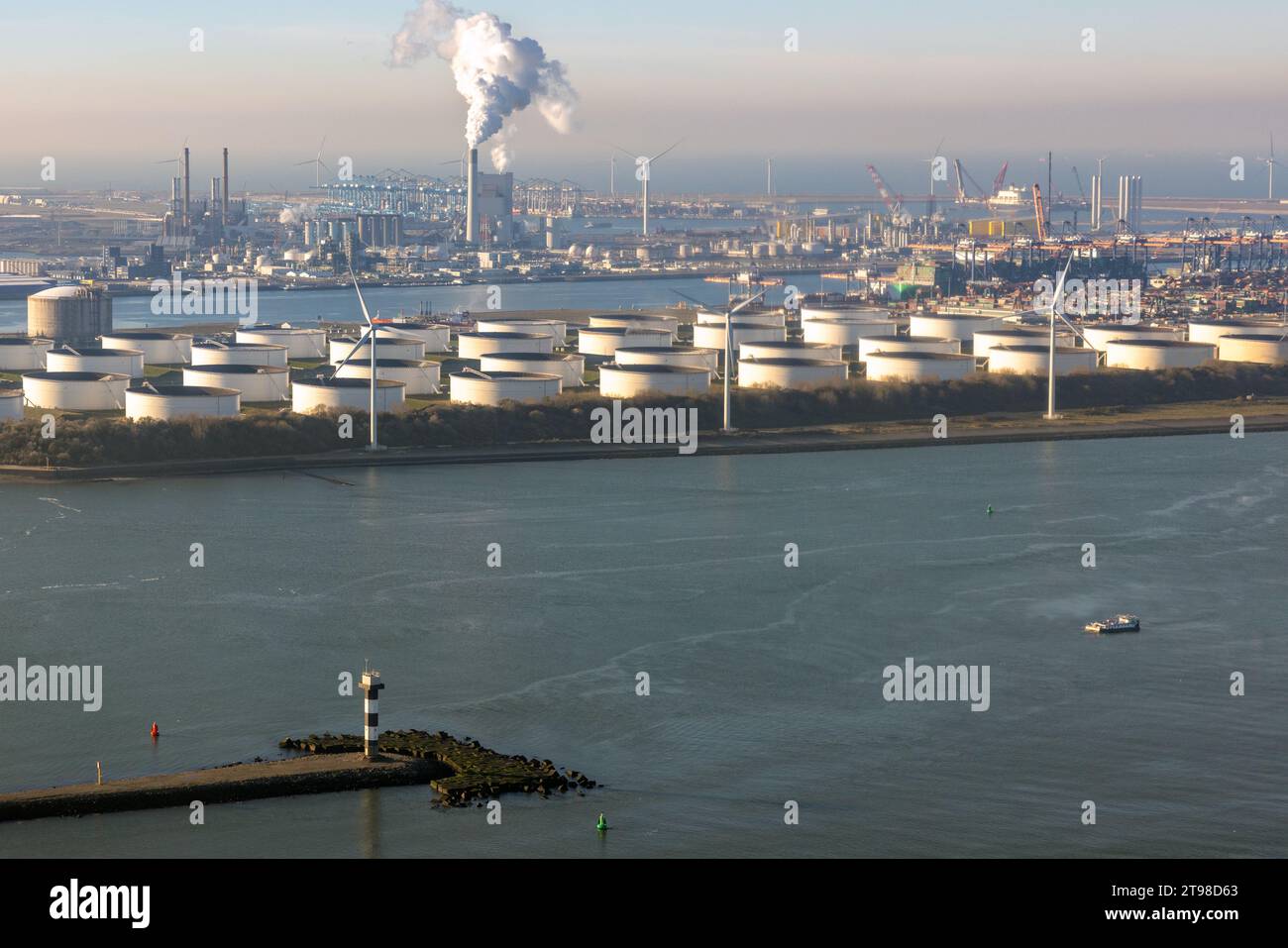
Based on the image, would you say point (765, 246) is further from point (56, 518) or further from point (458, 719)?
point (458, 719)

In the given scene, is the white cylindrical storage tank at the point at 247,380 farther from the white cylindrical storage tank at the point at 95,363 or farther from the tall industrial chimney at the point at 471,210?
the tall industrial chimney at the point at 471,210

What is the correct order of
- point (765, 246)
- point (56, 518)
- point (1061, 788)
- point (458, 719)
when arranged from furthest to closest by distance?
point (765, 246) → point (56, 518) → point (458, 719) → point (1061, 788)

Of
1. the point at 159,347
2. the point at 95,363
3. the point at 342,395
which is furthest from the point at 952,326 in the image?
the point at 95,363

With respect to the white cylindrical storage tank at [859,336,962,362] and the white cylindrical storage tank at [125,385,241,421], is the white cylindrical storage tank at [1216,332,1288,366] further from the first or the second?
the white cylindrical storage tank at [125,385,241,421]

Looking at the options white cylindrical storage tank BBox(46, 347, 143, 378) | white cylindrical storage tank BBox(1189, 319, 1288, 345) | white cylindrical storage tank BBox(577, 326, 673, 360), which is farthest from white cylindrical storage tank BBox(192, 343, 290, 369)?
white cylindrical storage tank BBox(1189, 319, 1288, 345)

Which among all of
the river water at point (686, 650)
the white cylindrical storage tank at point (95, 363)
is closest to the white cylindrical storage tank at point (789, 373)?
the river water at point (686, 650)
